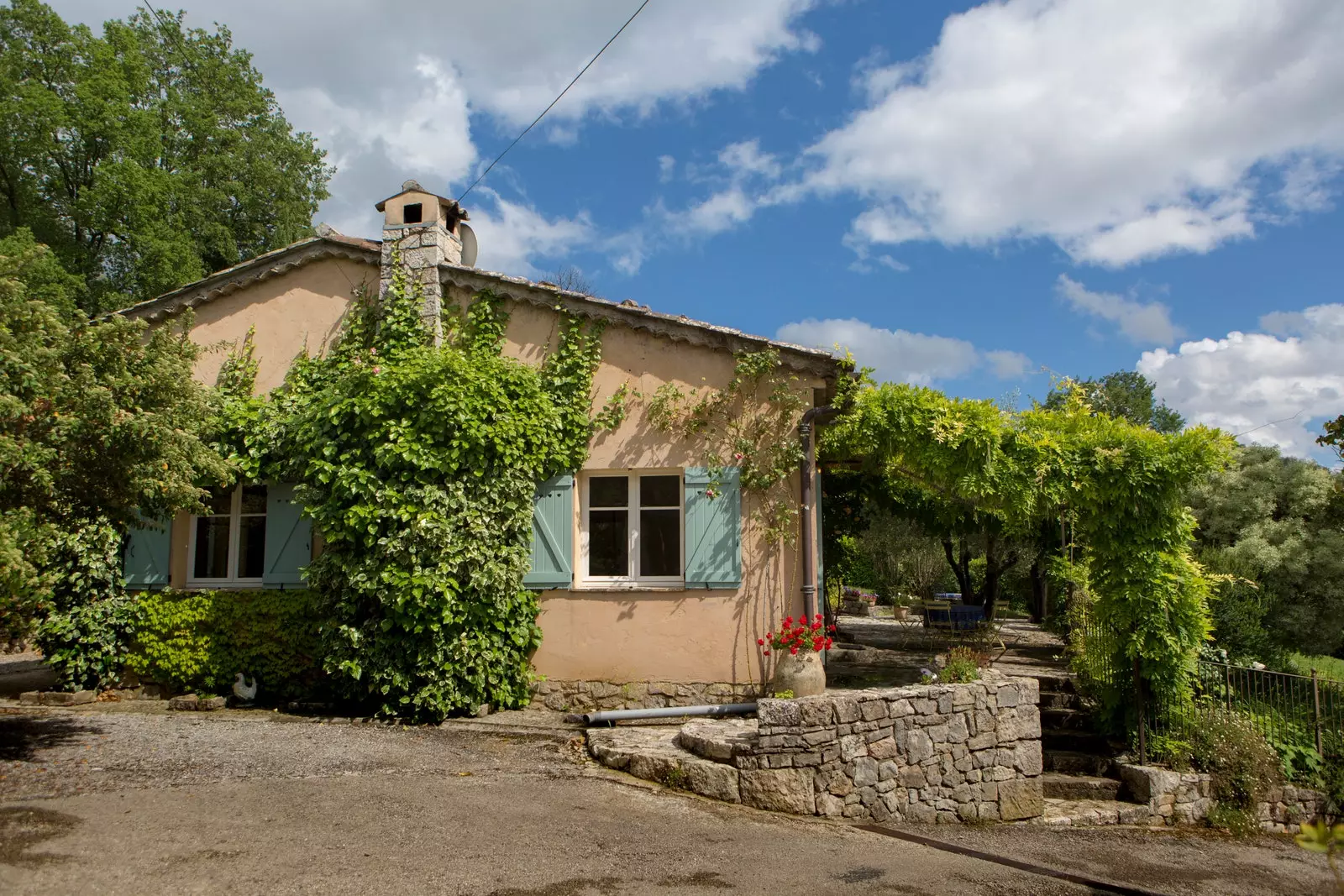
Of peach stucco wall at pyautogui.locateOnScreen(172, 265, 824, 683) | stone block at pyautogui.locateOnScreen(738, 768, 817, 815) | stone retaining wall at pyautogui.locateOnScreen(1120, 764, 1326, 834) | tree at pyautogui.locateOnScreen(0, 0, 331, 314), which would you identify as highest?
tree at pyautogui.locateOnScreen(0, 0, 331, 314)

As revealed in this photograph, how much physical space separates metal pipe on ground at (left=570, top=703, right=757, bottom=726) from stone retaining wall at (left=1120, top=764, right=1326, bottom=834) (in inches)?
146

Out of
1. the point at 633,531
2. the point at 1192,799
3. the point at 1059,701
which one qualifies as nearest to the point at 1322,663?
the point at 1059,701

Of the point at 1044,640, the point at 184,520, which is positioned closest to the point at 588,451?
the point at 184,520

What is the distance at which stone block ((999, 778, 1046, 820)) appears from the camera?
7.52m

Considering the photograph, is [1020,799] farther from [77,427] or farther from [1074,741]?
[77,427]

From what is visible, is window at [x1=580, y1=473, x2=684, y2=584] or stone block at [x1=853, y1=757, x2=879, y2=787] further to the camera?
window at [x1=580, y1=473, x2=684, y2=584]

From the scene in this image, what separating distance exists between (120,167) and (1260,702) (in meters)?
24.6

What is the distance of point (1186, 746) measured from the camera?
848 cm

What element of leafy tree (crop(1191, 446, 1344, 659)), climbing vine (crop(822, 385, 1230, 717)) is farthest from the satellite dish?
leafy tree (crop(1191, 446, 1344, 659))

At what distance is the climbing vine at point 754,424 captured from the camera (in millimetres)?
9141

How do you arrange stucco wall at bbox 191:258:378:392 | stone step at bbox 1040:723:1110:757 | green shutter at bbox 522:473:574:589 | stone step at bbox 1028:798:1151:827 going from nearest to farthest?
stone step at bbox 1028:798:1151:827, stone step at bbox 1040:723:1110:757, green shutter at bbox 522:473:574:589, stucco wall at bbox 191:258:378:392

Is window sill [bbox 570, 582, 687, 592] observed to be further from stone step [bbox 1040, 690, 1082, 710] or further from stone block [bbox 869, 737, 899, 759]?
stone step [bbox 1040, 690, 1082, 710]

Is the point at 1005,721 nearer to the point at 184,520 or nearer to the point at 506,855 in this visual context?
the point at 506,855

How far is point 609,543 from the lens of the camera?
949cm
